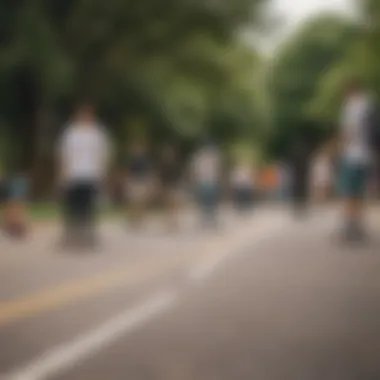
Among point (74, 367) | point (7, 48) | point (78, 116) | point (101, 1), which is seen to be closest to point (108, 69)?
point (101, 1)

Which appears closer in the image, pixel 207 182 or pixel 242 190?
pixel 207 182

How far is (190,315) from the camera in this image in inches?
336

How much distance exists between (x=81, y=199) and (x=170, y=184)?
27.7 ft

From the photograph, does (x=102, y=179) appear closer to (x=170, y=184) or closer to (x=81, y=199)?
(x=170, y=184)

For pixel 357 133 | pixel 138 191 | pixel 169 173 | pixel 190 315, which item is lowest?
pixel 190 315

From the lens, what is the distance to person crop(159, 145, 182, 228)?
23.5 meters

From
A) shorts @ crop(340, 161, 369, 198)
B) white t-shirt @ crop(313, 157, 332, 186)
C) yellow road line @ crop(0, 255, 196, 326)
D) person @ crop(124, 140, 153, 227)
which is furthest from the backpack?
white t-shirt @ crop(313, 157, 332, 186)

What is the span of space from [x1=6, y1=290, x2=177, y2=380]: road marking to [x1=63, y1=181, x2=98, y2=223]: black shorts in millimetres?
6507

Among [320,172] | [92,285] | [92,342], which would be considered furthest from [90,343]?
[320,172]

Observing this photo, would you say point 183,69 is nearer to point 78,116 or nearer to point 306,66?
point 306,66

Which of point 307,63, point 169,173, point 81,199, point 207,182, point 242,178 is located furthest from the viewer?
point 307,63

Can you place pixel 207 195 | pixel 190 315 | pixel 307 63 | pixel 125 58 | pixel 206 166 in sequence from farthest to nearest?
pixel 307 63 < pixel 125 58 < pixel 206 166 < pixel 207 195 < pixel 190 315

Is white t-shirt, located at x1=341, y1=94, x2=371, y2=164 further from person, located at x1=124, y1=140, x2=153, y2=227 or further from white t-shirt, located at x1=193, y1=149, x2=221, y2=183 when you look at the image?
white t-shirt, located at x1=193, y1=149, x2=221, y2=183

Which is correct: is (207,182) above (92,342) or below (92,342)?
above
